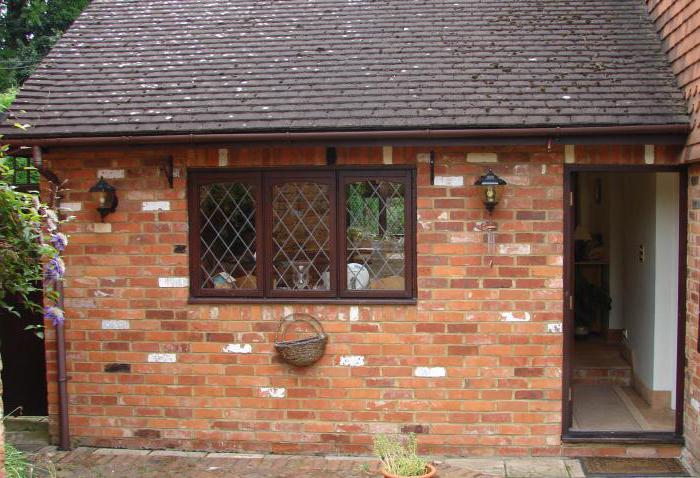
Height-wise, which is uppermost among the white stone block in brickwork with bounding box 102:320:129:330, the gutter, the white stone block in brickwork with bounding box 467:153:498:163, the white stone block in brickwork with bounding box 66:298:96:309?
the gutter

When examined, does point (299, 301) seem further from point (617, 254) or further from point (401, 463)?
point (617, 254)

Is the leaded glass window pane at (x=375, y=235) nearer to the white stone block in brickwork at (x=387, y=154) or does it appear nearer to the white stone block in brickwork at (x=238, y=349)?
the white stone block in brickwork at (x=387, y=154)

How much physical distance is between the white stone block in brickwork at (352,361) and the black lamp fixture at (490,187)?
170 centimetres

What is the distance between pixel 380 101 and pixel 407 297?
5.65ft

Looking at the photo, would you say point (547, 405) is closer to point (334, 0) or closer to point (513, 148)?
point (513, 148)

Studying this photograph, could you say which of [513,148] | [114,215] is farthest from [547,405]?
[114,215]

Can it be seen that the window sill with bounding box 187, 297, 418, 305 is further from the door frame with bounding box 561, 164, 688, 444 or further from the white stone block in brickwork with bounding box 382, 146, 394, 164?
the door frame with bounding box 561, 164, 688, 444

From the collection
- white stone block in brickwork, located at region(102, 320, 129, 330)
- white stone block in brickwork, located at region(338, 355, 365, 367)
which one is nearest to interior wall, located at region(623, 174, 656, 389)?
white stone block in brickwork, located at region(338, 355, 365, 367)

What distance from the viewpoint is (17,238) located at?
3943 mm

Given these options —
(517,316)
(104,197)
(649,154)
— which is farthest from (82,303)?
(649,154)

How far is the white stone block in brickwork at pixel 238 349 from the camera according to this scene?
6254mm

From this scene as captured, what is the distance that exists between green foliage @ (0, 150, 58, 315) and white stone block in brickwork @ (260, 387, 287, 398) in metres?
2.57

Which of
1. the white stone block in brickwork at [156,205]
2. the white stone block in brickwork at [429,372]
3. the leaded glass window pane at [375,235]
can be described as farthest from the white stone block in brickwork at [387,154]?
the white stone block in brickwork at [156,205]

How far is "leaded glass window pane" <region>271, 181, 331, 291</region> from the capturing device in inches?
244
